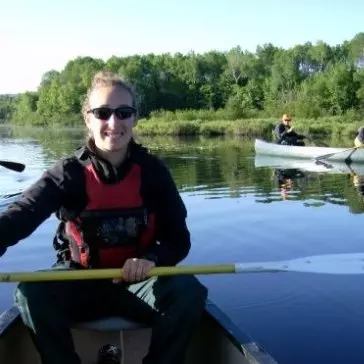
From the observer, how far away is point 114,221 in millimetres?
2707

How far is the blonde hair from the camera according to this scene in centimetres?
277

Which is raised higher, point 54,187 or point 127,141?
point 127,141

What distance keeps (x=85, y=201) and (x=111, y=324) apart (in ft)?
1.98

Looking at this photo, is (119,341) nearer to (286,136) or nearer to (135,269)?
(135,269)

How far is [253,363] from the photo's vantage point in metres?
2.45

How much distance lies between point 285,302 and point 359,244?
2497 millimetres

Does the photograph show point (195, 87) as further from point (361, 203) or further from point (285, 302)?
point (285, 302)

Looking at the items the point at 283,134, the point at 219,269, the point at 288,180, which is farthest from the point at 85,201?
the point at 283,134

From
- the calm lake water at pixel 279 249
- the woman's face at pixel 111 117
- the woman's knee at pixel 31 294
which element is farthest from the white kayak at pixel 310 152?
the woman's knee at pixel 31 294

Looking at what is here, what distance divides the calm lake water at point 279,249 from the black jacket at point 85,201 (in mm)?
1841

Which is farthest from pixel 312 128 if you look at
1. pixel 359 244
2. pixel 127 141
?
pixel 127 141

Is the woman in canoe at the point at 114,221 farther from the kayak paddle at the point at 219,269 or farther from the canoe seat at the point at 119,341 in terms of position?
the canoe seat at the point at 119,341

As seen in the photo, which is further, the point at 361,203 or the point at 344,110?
the point at 344,110

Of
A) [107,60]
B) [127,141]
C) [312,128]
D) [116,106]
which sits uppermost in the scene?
[107,60]
